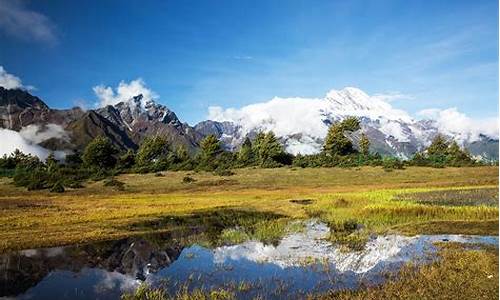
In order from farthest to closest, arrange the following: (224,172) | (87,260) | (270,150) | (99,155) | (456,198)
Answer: (270,150)
(99,155)
(224,172)
(456,198)
(87,260)

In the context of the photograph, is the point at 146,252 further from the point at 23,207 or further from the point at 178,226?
the point at 23,207

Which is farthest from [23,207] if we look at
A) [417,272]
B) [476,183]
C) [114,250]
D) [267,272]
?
[476,183]

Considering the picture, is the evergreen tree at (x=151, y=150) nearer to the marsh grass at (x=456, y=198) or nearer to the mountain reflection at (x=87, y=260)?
the marsh grass at (x=456, y=198)

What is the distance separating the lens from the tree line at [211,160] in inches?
4727

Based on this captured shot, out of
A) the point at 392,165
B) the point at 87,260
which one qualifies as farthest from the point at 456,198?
the point at 392,165

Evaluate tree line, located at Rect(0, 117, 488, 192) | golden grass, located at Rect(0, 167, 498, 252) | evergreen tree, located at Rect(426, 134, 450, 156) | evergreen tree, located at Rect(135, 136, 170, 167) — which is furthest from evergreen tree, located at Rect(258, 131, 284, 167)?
evergreen tree, located at Rect(426, 134, 450, 156)

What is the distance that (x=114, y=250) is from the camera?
33.1 meters

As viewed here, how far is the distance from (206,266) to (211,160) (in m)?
121

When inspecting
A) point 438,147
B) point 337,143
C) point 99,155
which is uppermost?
point 337,143

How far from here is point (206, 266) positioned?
2788cm

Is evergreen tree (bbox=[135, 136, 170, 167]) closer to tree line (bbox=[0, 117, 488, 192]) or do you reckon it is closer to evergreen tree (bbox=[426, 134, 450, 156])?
tree line (bbox=[0, 117, 488, 192])

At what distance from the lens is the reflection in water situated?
896 inches

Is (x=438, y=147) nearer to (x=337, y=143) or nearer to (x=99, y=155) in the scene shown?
(x=337, y=143)

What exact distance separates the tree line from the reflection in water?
7011 cm
